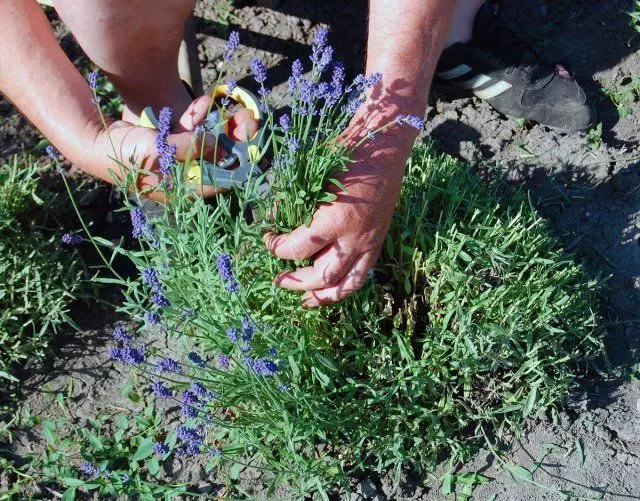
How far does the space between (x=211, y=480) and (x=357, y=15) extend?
5.99 feet

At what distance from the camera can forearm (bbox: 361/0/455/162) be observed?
5.75ft

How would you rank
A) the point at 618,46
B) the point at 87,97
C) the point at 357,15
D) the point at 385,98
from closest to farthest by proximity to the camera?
1. the point at 385,98
2. the point at 87,97
3. the point at 618,46
4. the point at 357,15

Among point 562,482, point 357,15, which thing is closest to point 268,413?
point 562,482

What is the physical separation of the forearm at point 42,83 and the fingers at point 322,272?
64cm

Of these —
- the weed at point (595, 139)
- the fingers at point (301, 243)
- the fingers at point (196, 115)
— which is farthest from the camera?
the weed at point (595, 139)

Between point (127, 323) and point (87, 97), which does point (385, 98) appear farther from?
point (127, 323)

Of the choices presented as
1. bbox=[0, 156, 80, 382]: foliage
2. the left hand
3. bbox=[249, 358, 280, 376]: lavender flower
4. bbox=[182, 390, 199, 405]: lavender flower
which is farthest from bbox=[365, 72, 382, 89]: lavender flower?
bbox=[0, 156, 80, 382]: foliage

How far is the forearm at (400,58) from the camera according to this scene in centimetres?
175

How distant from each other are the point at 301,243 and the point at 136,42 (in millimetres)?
958

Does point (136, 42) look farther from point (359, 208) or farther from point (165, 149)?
point (359, 208)

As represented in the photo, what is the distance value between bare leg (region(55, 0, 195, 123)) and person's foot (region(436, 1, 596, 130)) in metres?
0.94

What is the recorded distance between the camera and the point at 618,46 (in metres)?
2.71

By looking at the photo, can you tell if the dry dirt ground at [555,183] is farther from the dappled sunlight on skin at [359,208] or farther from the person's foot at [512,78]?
the dappled sunlight on skin at [359,208]

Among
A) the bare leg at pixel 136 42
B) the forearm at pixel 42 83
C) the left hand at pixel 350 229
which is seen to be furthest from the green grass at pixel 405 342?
the bare leg at pixel 136 42
